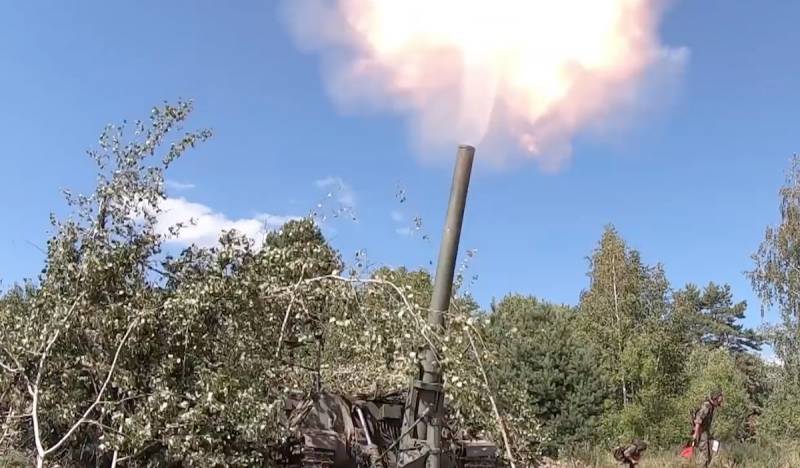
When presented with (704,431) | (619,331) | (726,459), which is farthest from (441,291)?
(619,331)

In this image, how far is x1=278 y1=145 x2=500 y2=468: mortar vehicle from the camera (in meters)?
7.87

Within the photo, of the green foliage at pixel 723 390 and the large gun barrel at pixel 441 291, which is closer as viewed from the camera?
the large gun barrel at pixel 441 291

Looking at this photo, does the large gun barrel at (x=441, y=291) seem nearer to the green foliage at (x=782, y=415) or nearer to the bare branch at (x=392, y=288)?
the bare branch at (x=392, y=288)

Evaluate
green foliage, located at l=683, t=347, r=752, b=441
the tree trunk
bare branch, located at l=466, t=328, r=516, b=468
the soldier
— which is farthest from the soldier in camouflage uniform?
the tree trunk

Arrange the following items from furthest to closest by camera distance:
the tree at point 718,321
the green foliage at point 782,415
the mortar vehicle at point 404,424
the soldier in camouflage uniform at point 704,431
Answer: the tree at point 718,321, the green foliage at point 782,415, the soldier in camouflage uniform at point 704,431, the mortar vehicle at point 404,424

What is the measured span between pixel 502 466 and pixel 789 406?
19.5 meters

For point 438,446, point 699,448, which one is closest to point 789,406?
point 699,448

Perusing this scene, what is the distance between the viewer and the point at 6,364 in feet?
25.9

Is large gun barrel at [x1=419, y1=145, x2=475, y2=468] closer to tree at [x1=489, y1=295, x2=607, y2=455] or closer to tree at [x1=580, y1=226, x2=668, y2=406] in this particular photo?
tree at [x1=489, y1=295, x2=607, y2=455]

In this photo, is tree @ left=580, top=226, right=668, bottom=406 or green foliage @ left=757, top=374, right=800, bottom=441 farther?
tree @ left=580, top=226, right=668, bottom=406

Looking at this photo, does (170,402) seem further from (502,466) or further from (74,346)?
(502,466)

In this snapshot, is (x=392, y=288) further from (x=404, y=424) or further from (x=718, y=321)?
(x=718, y=321)

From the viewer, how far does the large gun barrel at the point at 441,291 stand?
7.76 m

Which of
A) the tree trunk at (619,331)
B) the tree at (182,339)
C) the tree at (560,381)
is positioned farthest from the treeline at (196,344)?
the tree trunk at (619,331)
